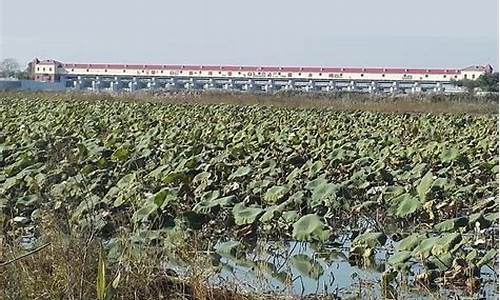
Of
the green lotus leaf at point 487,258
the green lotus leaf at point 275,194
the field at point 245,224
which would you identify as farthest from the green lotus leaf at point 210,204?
the green lotus leaf at point 487,258

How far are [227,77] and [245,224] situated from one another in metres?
45.4

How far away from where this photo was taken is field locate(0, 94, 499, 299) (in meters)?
4.27

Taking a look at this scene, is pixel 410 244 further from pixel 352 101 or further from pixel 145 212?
pixel 352 101

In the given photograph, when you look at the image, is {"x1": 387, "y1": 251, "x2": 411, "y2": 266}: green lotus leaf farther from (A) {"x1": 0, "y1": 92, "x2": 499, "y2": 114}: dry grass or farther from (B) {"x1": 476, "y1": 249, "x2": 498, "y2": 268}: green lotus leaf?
(A) {"x1": 0, "y1": 92, "x2": 499, "y2": 114}: dry grass

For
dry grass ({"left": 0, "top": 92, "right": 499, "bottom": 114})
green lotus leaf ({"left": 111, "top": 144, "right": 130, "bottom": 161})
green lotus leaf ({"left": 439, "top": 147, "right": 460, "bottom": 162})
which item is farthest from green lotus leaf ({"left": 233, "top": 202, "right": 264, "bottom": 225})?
dry grass ({"left": 0, "top": 92, "right": 499, "bottom": 114})

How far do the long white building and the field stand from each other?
37.9 metres

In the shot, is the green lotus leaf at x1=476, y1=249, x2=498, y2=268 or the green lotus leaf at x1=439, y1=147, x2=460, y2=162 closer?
the green lotus leaf at x1=476, y1=249, x2=498, y2=268

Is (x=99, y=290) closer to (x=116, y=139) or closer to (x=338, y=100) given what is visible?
(x=116, y=139)

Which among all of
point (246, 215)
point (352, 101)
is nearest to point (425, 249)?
point (246, 215)

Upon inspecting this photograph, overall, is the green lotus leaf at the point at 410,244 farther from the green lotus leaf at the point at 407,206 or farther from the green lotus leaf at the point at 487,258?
the green lotus leaf at the point at 407,206

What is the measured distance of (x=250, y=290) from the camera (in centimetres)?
438

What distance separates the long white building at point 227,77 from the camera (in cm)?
4728

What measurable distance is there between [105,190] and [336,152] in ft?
9.12

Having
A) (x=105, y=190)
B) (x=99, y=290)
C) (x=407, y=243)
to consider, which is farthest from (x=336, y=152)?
(x=99, y=290)
